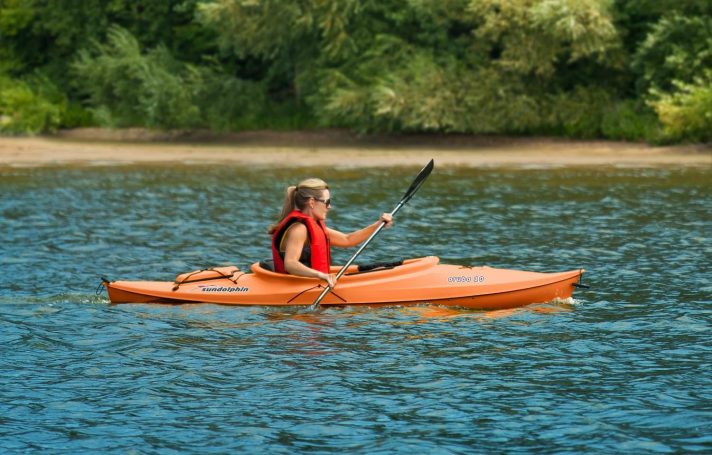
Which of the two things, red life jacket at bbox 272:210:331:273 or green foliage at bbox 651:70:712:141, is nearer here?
red life jacket at bbox 272:210:331:273

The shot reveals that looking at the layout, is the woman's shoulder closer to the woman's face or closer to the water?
the woman's face

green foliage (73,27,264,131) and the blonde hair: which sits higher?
green foliage (73,27,264,131)

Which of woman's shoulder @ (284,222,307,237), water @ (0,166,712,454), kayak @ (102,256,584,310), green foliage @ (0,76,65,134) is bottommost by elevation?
water @ (0,166,712,454)

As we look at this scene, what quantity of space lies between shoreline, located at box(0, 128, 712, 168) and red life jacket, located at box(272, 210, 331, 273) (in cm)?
1522

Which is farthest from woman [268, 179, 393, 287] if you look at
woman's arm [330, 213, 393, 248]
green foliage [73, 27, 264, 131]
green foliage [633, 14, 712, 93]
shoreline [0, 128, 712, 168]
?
green foliage [73, 27, 264, 131]

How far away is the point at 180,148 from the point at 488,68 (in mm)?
7875

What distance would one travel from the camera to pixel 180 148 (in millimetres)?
31391

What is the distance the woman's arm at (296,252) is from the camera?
11.3 m

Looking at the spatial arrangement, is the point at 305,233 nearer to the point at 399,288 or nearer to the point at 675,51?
the point at 399,288

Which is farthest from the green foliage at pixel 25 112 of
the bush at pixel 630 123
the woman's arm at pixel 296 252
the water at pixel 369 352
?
the woman's arm at pixel 296 252

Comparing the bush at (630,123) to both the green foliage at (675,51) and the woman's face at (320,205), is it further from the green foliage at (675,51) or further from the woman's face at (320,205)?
the woman's face at (320,205)

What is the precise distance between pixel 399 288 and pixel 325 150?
757 inches

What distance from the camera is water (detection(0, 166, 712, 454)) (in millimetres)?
7719

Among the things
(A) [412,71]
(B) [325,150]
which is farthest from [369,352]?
(B) [325,150]
